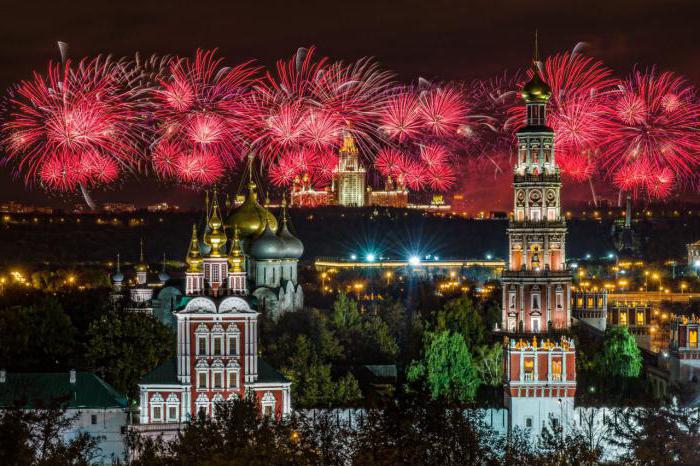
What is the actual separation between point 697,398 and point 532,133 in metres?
15.0

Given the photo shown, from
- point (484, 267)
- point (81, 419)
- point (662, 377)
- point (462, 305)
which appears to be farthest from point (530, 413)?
point (484, 267)

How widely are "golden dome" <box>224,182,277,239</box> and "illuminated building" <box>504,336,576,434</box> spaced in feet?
102

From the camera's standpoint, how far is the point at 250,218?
89.8m

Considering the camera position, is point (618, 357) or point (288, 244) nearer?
point (618, 357)

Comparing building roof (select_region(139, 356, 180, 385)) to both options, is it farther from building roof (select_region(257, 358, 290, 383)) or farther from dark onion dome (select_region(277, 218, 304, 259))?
dark onion dome (select_region(277, 218, 304, 259))

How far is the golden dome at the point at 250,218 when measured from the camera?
293 ft

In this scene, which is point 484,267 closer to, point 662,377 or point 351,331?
point 351,331

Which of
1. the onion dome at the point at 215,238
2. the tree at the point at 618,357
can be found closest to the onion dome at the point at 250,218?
the onion dome at the point at 215,238

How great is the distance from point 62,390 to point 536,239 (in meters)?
21.0

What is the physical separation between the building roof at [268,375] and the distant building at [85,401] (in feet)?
16.7

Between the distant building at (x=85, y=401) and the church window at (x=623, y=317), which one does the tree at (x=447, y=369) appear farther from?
the church window at (x=623, y=317)

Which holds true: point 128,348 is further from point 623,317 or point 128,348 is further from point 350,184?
point 350,184

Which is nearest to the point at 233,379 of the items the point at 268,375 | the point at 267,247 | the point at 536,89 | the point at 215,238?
the point at 268,375

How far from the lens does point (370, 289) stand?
4579 inches
